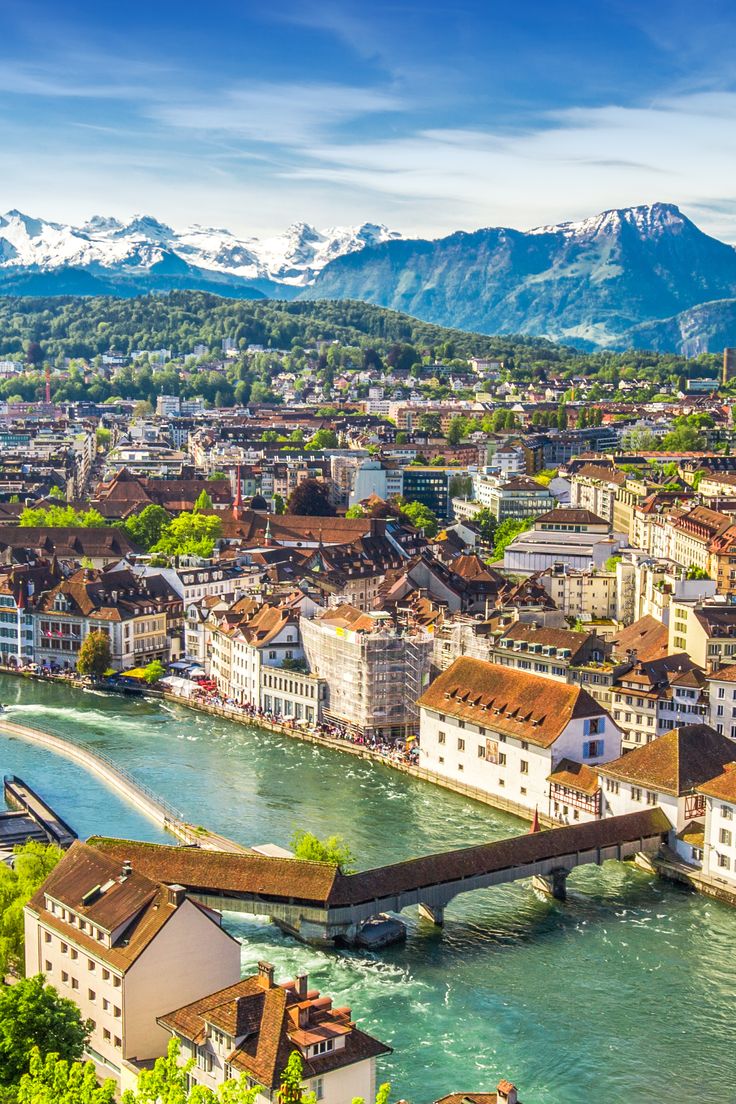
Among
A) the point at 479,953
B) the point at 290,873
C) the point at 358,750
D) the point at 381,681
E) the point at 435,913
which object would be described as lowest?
the point at 479,953

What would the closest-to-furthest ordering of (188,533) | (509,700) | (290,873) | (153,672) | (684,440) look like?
(290,873) → (509,700) → (153,672) → (188,533) → (684,440)

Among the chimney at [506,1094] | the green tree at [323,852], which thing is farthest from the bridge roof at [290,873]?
the chimney at [506,1094]

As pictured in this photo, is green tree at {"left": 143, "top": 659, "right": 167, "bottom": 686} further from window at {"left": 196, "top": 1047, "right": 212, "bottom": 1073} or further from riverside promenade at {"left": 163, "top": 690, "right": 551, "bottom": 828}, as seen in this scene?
window at {"left": 196, "top": 1047, "right": 212, "bottom": 1073}

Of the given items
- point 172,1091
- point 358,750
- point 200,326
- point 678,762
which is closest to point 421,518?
point 358,750

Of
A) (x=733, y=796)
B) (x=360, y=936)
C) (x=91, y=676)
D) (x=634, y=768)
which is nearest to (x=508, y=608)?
(x=91, y=676)

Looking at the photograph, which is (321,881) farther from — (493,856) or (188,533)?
(188,533)

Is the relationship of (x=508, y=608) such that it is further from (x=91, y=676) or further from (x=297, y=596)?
(x=91, y=676)

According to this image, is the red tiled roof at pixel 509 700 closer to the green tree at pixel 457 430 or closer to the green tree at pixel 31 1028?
the green tree at pixel 31 1028
